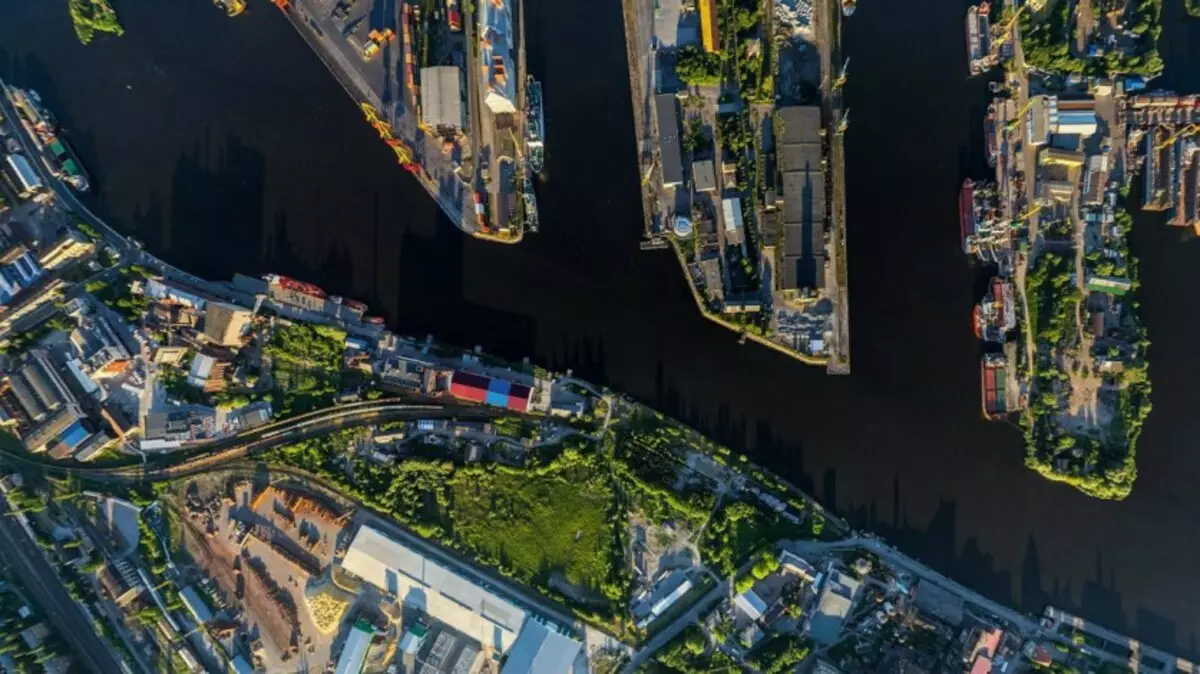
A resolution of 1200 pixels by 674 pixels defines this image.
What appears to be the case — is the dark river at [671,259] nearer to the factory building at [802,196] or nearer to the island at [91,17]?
the island at [91,17]

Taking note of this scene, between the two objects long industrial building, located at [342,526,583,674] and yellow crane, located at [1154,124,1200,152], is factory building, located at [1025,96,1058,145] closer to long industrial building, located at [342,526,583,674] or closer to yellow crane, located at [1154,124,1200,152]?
yellow crane, located at [1154,124,1200,152]

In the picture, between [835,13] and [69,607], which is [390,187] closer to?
[835,13]

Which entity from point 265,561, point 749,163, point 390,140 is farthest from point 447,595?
point 749,163

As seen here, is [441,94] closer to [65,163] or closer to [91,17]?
[91,17]

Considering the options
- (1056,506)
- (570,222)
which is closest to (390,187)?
(570,222)

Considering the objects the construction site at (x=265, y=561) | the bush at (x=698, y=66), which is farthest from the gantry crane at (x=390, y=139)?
the construction site at (x=265, y=561)
